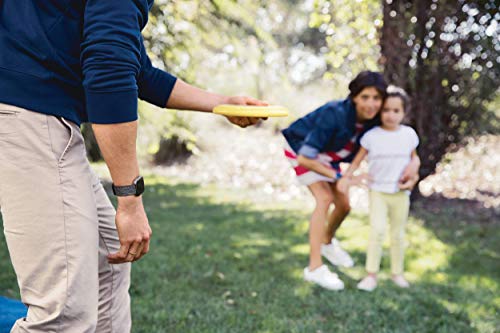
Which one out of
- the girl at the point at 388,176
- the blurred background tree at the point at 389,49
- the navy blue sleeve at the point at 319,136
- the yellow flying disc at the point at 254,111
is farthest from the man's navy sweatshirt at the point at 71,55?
the blurred background tree at the point at 389,49

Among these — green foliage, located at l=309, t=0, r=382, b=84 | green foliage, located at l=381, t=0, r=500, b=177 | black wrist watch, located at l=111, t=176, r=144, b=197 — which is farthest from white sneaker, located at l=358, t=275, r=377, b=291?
green foliage, located at l=309, t=0, r=382, b=84

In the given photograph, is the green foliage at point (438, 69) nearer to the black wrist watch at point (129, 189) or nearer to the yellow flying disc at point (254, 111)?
the yellow flying disc at point (254, 111)

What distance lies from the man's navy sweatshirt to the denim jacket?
248 centimetres

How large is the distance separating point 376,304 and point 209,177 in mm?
7346

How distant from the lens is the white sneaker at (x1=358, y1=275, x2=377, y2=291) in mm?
3775

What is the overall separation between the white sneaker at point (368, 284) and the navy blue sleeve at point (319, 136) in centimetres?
96

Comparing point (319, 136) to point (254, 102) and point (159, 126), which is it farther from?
point (159, 126)

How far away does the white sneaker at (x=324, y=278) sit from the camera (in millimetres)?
3752

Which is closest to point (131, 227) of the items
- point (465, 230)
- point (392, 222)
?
point (392, 222)

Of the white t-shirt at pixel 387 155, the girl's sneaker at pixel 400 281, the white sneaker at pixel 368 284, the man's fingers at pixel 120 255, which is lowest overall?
the girl's sneaker at pixel 400 281

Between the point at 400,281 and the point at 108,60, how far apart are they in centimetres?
319

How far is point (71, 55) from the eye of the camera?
1438 mm

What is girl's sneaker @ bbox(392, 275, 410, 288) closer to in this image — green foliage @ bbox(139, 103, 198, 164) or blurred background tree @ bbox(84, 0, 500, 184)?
blurred background tree @ bbox(84, 0, 500, 184)

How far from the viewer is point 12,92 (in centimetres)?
139
